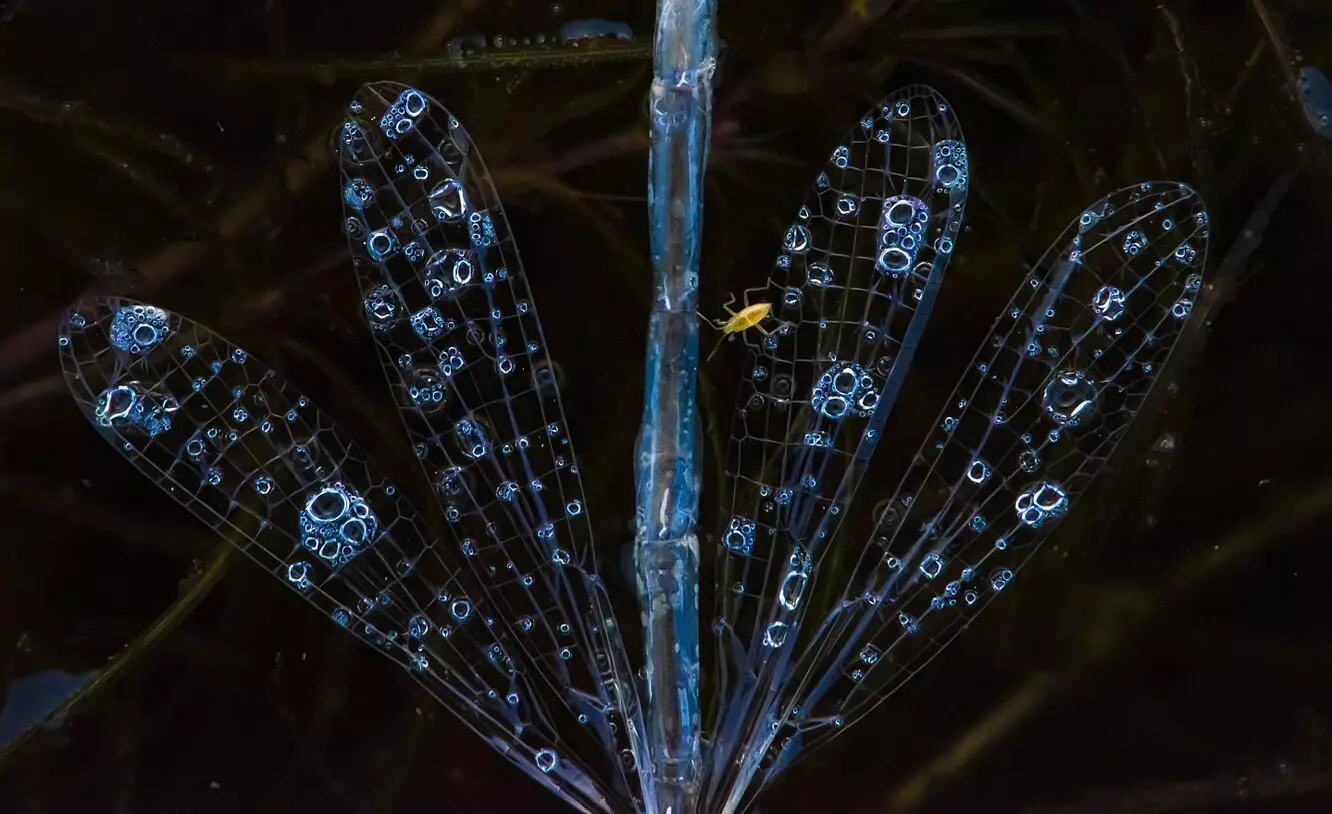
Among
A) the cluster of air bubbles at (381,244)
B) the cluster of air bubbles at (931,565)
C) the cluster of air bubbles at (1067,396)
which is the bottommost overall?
the cluster of air bubbles at (931,565)

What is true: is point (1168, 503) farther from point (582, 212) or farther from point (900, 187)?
point (582, 212)

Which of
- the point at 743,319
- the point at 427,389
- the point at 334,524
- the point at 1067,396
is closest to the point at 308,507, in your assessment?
the point at 334,524

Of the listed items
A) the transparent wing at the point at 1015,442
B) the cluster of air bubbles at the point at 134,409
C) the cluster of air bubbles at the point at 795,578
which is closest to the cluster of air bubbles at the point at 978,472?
the transparent wing at the point at 1015,442

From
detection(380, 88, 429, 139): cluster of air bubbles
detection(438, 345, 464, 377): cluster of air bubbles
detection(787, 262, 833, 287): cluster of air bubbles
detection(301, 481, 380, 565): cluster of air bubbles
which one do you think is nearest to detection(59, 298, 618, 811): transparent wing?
detection(301, 481, 380, 565): cluster of air bubbles

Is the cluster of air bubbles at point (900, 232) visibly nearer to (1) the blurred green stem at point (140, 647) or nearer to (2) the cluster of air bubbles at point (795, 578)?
(2) the cluster of air bubbles at point (795, 578)

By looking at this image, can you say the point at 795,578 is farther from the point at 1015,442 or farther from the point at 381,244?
the point at 381,244

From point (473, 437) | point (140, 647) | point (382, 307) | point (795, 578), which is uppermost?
point (382, 307)
